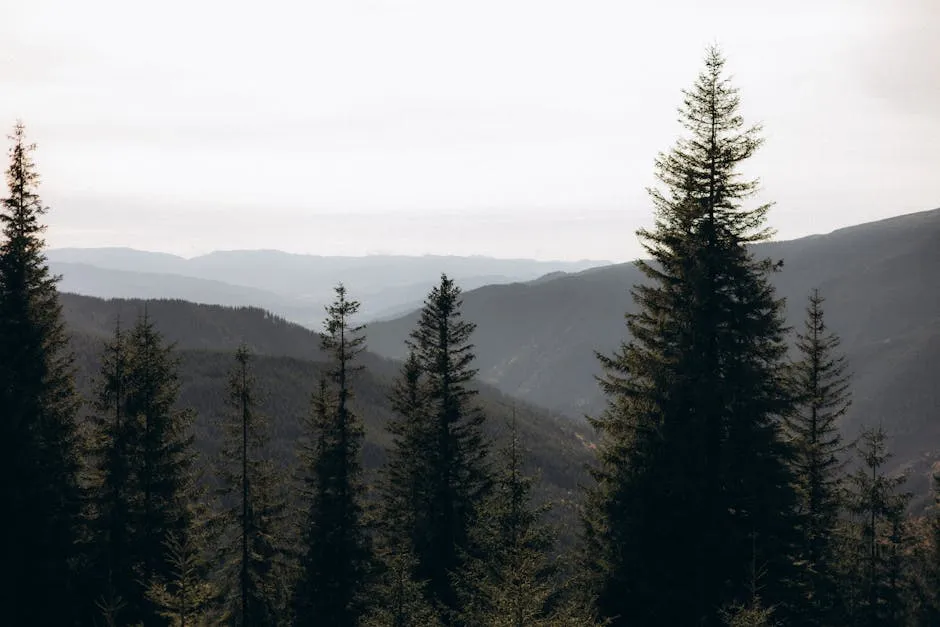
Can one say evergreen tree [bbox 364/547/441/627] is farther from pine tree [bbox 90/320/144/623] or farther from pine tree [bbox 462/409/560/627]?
pine tree [bbox 90/320/144/623]

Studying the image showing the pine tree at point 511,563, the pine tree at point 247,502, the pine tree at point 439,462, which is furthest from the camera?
the pine tree at point 247,502

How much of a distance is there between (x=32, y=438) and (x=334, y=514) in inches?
467

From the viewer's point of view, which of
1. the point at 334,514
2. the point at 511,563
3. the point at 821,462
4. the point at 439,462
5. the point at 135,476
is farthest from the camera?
the point at 821,462

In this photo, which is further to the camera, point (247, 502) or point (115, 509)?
point (247, 502)

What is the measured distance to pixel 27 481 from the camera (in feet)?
77.7

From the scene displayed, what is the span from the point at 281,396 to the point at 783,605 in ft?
561

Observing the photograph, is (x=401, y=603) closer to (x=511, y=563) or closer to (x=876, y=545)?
(x=511, y=563)

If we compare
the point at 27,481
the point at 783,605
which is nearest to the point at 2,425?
the point at 27,481

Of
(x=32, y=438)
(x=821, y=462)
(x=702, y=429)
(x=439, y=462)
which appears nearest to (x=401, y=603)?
(x=439, y=462)

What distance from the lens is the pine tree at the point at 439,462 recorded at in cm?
2509

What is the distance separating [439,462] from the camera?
84.0 feet

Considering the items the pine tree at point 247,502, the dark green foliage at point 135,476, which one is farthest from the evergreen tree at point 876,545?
the dark green foliage at point 135,476

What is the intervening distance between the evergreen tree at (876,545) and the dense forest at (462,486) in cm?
14

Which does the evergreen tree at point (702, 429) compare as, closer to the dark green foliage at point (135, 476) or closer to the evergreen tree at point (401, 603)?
the evergreen tree at point (401, 603)
